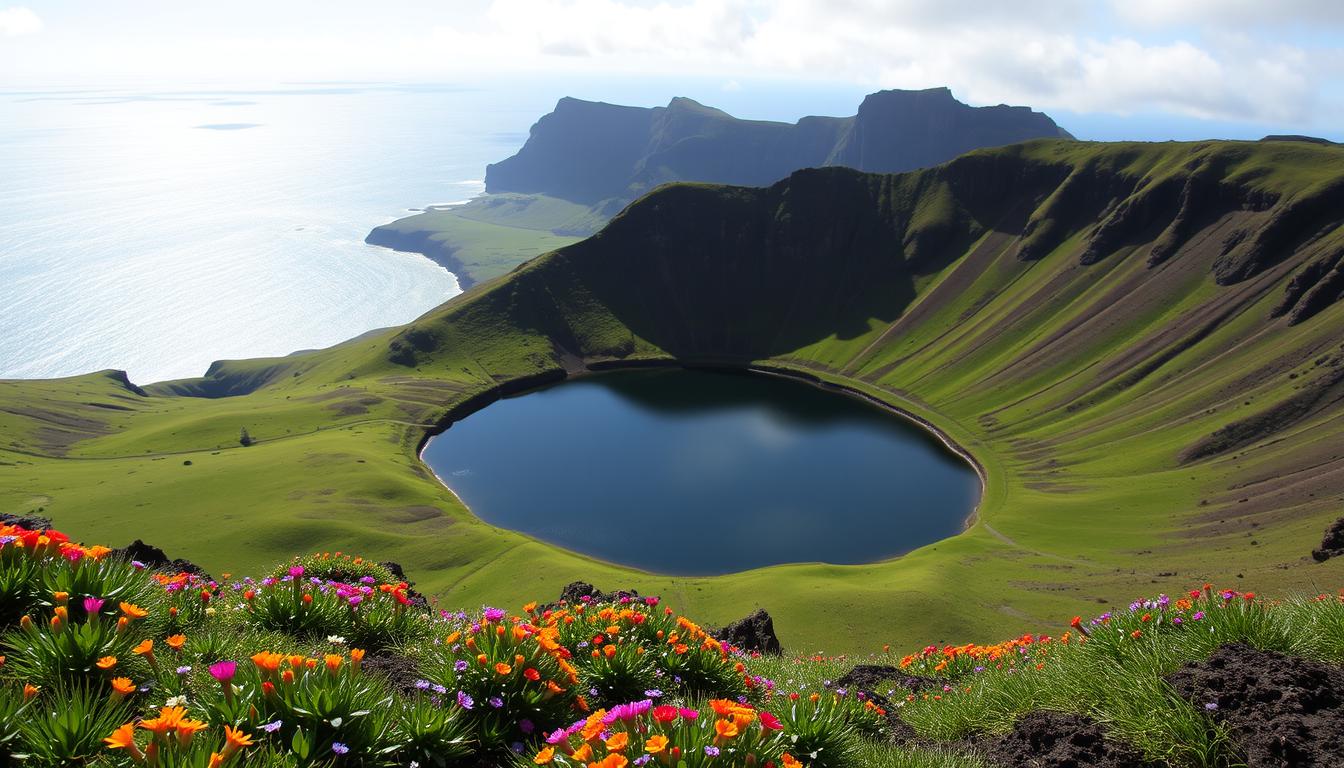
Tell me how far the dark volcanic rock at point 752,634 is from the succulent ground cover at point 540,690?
69.0 feet

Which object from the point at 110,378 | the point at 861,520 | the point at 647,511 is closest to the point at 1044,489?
the point at 861,520

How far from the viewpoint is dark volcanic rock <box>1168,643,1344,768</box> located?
7.75 metres

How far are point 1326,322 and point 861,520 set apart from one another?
8938cm

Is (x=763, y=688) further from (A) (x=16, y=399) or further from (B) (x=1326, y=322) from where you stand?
(A) (x=16, y=399)

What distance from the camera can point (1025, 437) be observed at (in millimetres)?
143625

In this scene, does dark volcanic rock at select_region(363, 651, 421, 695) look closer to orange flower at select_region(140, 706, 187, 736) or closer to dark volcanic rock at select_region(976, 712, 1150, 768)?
orange flower at select_region(140, 706, 187, 736)

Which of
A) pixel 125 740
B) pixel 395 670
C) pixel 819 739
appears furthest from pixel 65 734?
pixel 819 739

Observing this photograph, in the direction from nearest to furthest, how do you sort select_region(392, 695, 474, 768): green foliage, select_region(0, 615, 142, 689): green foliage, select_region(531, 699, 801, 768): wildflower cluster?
1. select_region(531, 699, 801, 768): wildflower cluster
2. select_region(392, 695, 474, 768): green foliage
3. select_region(0, 615, 142, 689): green foliage

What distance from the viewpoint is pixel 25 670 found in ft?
25.1

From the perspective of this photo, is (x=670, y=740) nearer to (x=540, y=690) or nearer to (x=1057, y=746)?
(x=540, y=690)

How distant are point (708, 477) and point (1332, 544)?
3229 inches

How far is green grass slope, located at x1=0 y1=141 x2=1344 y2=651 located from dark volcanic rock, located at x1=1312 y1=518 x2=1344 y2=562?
87.0 inches

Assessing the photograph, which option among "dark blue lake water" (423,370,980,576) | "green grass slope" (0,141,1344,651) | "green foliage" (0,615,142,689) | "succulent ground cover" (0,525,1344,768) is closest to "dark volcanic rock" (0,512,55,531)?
"succulent ground cover" (0,525,1344,768)

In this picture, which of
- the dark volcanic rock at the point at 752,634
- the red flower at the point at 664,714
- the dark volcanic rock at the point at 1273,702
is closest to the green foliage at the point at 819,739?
the red flower at the point at 664,714
